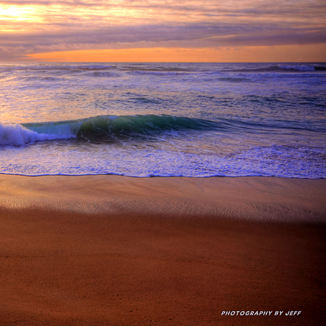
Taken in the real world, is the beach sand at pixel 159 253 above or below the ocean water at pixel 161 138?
below

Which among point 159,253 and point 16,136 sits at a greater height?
point 16,136

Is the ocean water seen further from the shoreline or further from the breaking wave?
the shoreline

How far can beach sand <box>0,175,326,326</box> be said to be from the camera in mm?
2014

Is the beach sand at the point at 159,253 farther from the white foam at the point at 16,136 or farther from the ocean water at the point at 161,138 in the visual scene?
the white foam at the point at 16,136

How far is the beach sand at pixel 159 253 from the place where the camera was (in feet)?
6.61

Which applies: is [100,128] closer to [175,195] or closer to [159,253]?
[175,195]

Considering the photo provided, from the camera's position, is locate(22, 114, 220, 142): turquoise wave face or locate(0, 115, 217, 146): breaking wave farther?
locate(22, 114, 220, 142): turquoise wave face

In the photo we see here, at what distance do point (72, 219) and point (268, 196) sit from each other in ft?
8.39

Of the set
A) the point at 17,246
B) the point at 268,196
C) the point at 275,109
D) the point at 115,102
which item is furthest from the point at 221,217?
the point at 115,102

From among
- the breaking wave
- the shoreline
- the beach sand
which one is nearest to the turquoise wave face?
the breaking wave

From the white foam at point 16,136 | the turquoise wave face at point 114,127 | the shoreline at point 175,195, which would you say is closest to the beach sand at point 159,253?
the shoreline at point 175,195

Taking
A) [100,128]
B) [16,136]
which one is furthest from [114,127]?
[16,136]

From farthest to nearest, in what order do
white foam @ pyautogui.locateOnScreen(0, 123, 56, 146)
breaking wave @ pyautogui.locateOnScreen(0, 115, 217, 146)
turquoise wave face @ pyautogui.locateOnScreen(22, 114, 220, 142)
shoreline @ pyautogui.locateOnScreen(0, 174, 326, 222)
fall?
turquoise wave face @ pyautogui.locateOnScreen(22, 114, 220, 142) → breaking wave @ pyautogui.locateOnScreen(0, 115, 217, 146) → white foam @ pyautogui.locateOnScreen(0, 123, 56, 146) → shoreline @ pyautogui.locateOnScreen(0, 174, 326, 222)

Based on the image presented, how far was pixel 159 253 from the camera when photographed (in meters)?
2.69
